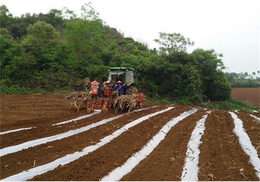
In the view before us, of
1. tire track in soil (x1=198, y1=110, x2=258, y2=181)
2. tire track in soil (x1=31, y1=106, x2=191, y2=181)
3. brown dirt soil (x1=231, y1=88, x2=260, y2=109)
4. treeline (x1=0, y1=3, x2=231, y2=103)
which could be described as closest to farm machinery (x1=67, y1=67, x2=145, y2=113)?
tire track in soil (x1=31, y1=106, x2=191, y2=181)

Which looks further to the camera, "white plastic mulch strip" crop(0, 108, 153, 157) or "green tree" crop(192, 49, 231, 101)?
"green tree" crop(192, 49, 231, 101)

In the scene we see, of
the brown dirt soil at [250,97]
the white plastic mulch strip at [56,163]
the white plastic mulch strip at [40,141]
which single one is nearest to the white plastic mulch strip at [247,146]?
the white plastic mulch strip at [56,163]

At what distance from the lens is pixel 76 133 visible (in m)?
5.70

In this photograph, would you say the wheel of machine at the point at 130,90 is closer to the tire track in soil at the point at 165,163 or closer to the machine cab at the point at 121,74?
the machine cab at the point at 121,74

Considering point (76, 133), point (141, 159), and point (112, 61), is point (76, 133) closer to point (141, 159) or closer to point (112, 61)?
point (141, 159)

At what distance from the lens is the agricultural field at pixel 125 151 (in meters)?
3.50

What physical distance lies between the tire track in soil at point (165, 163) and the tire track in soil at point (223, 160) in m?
0.41

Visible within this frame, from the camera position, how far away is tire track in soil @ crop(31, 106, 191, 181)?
11.1 feet

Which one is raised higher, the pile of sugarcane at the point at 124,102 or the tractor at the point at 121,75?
the tractor at the point at 121,75

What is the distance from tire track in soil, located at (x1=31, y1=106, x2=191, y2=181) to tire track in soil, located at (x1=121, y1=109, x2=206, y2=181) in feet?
1.35

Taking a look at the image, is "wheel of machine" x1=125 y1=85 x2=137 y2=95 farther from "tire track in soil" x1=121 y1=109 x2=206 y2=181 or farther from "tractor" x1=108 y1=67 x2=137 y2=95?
"tire track in soil" x1=121 y1=109 x2=206 y2=181

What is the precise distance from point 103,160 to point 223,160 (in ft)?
7.57

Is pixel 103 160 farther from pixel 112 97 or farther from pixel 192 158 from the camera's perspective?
pixel 112 97

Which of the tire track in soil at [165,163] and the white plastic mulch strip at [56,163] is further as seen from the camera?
the tire track in soil at [165,163]
